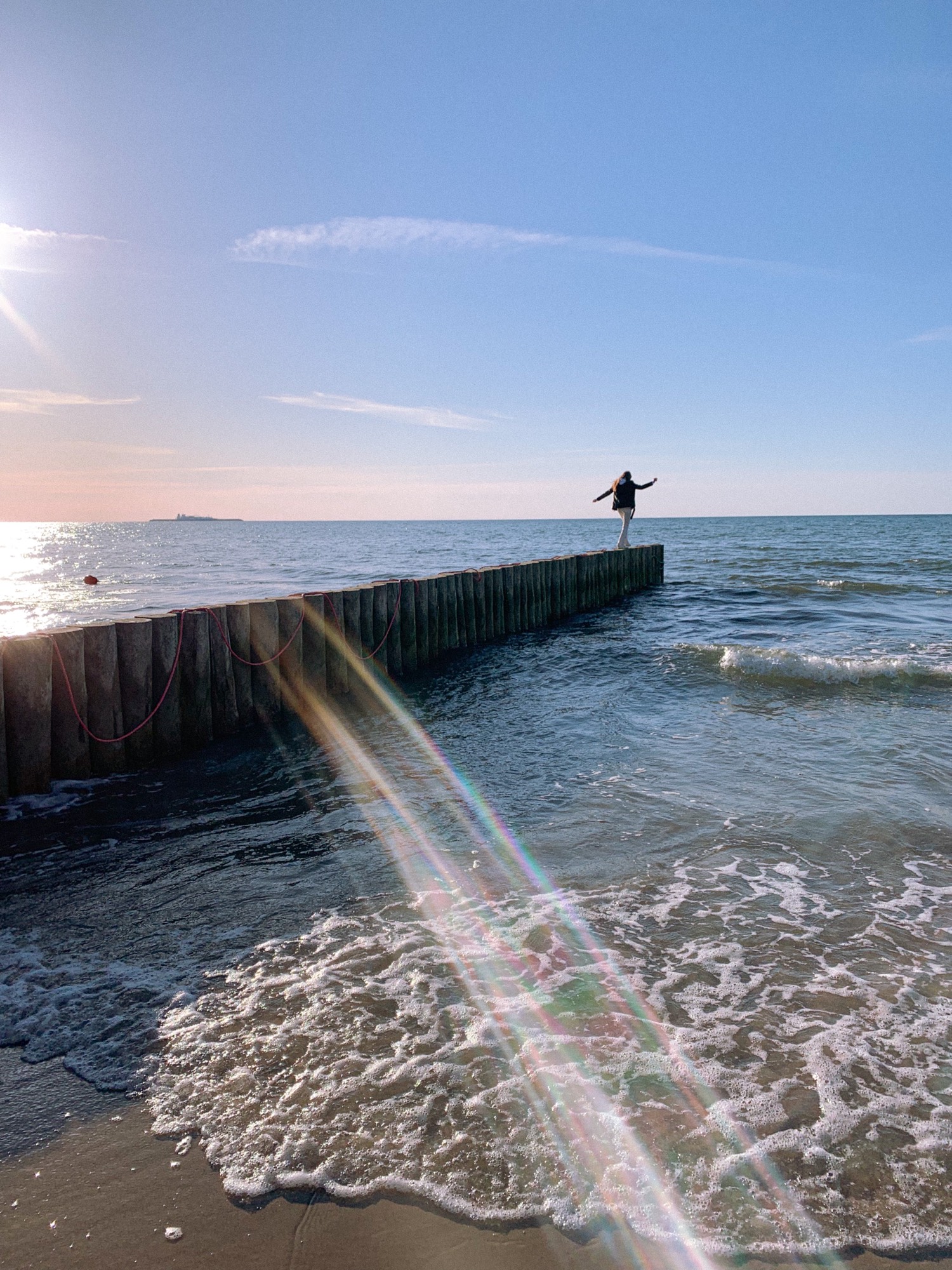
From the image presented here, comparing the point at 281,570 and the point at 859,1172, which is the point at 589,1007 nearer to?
the point at 859,1172

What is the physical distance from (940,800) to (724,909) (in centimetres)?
300

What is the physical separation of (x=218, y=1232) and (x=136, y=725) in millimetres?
5578

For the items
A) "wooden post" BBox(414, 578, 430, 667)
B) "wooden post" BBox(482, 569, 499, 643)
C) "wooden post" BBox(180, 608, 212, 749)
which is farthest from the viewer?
"wooden post" BBox(482, 569, 499, 643)

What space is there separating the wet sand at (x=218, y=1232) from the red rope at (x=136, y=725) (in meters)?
4.62

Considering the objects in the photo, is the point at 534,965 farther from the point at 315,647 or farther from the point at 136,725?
the point at 315,647

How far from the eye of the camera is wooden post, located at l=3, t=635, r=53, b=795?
6.28 metres

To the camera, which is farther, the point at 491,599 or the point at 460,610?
the point at 491,599

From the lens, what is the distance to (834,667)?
39.0 feet

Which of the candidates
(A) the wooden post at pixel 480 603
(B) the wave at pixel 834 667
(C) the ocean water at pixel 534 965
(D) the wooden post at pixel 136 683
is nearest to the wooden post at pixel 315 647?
(C) the ocean water at pixel 534 965

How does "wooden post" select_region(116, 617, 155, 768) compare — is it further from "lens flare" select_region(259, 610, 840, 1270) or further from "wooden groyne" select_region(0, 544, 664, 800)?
"lens flare" select_region(259, 610, 840, 1270)

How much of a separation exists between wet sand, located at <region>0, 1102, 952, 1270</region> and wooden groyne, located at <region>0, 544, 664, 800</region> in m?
4.40

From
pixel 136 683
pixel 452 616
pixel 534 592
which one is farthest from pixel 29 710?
pixel 534 592

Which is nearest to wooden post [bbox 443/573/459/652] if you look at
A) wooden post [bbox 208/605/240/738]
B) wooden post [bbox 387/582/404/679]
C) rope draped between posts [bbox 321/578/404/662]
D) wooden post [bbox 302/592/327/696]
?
rope draped between posts [bbox 321/578/404/662]

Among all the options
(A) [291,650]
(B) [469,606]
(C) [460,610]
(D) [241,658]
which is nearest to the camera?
(D) [241,658]
